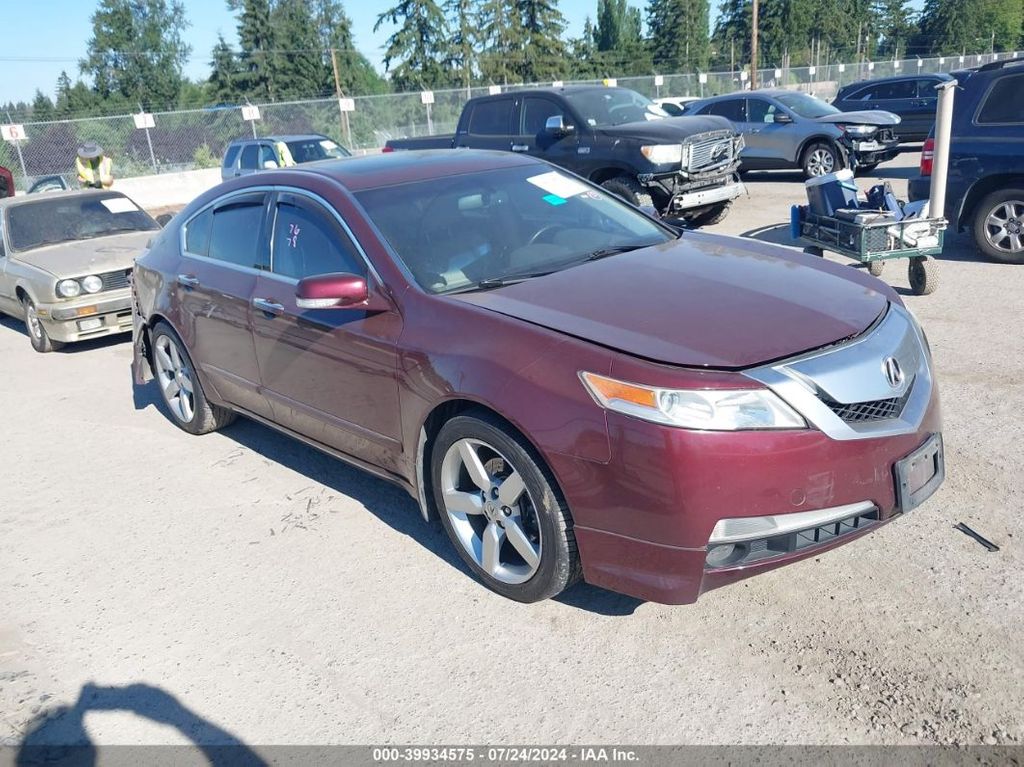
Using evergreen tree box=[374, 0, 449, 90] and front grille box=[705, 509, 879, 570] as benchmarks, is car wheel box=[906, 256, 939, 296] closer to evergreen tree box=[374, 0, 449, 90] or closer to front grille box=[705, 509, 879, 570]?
front grille box=[705, 509, 879, 570]

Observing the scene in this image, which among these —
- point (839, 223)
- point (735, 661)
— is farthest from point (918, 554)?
point (839, 223)

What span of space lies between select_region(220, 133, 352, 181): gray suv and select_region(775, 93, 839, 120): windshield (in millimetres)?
8211

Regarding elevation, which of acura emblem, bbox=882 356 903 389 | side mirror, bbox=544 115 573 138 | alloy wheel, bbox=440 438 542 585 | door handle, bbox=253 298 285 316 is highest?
side mirror, bbox=544 115 573 138

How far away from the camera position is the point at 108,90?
74.4 m

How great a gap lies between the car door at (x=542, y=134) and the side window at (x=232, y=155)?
24.1ft

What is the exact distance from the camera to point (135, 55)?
76.5m

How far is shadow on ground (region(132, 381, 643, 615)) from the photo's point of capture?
3605mm

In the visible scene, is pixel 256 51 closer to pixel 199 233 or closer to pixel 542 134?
pixel 542 134

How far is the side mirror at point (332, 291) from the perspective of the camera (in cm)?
377

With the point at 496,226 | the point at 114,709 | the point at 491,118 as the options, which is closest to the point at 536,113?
the point at 491,118

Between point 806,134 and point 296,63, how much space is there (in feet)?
210

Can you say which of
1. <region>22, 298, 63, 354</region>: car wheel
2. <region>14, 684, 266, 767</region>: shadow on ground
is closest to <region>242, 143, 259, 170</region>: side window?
<region>22, 298, 63, 354</region>: car wheel

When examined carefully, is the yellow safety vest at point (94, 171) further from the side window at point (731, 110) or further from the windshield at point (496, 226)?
the side window at point (731, 110)

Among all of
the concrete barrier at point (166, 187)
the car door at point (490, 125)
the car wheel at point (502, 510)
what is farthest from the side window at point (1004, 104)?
the concrete barrier at point (166, 187)
